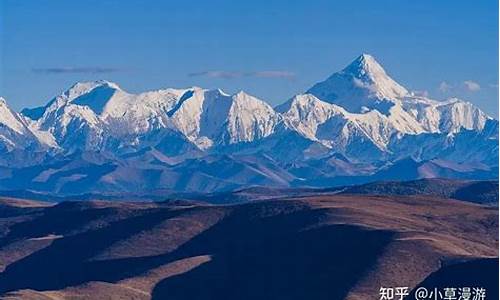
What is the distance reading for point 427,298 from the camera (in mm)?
122250

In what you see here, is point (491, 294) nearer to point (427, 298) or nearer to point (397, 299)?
point (397, 299)

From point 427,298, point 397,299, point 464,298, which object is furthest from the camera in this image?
point 397,299

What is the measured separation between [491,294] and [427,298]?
79.0 m

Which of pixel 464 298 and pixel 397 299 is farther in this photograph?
pixel 397 299

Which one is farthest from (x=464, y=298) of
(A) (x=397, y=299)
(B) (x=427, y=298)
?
(A) (x=397, y=299)

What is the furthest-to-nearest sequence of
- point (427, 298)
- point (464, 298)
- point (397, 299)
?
point (397, 299) → point (427, 298) → point (464, 298)

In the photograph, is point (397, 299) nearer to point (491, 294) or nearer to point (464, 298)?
point (491, 294)

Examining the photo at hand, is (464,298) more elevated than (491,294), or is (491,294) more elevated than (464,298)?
(491,294)

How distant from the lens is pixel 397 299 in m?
194

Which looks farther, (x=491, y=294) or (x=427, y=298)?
(x=491, y=294)

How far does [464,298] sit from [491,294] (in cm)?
9932

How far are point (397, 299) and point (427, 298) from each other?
7213 centimetres

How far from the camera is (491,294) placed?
198 metres

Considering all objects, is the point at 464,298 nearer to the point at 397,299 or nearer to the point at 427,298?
the point at 427,298
